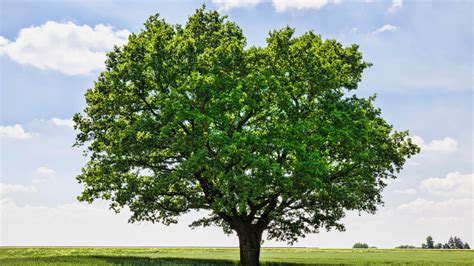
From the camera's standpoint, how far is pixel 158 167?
3409 centimetres

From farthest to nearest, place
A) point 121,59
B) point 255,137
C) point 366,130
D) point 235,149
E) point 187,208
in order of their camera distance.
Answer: point 187,208 → point 121,59 → point 366,130 → point 255,137 → point 235,149

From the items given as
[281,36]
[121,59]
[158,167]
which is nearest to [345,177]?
[281,36]

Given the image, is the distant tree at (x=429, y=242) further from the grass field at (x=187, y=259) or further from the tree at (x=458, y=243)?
the grass field at (x=187, y=259)

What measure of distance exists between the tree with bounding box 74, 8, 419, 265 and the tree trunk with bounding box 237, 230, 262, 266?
3.5 inches

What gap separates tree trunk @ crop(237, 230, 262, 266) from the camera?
34.3 metres

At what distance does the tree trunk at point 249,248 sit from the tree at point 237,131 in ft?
0.29

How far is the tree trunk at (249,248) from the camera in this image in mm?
34281

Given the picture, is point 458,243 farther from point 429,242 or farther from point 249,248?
point 249,248

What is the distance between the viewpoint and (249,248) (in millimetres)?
34469

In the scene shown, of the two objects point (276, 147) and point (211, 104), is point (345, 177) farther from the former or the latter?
point (211, 104)

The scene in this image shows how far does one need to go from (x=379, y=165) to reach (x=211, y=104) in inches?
577

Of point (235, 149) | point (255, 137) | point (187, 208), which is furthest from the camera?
point (187, 208)

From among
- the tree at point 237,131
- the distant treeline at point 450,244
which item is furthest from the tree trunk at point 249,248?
the distant treeline at point 450,244

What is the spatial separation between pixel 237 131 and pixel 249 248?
9.77 metres
